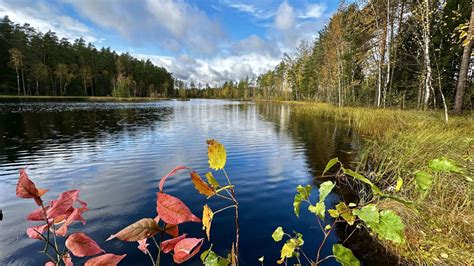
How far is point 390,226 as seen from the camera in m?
1.08

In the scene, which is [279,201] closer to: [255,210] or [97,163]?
[255,210]

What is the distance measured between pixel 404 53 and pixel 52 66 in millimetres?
87384

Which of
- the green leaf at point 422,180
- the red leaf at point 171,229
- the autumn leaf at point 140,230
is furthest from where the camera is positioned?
the green leaf at point 422,180

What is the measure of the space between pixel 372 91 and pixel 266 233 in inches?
1245

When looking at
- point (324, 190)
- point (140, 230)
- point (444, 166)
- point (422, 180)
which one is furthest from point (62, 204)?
point (444, 166)

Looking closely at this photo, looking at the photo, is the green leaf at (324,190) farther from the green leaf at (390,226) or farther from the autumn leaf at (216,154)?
the autumn leaf at (216,154)

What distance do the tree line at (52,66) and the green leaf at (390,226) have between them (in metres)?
78.3

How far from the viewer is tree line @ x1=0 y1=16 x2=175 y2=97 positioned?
6253 centimetres

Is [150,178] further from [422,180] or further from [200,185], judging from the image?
[422,180]

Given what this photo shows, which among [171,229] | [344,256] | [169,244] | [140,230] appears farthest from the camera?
[344,256]

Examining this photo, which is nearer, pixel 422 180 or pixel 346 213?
pixel 422 180

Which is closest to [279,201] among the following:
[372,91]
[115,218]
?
[115,218]

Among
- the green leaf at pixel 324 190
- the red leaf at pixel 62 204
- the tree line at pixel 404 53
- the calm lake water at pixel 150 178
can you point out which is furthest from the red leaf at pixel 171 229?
the tree line at pixel 404 53

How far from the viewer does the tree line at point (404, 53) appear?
13720 millimetres
